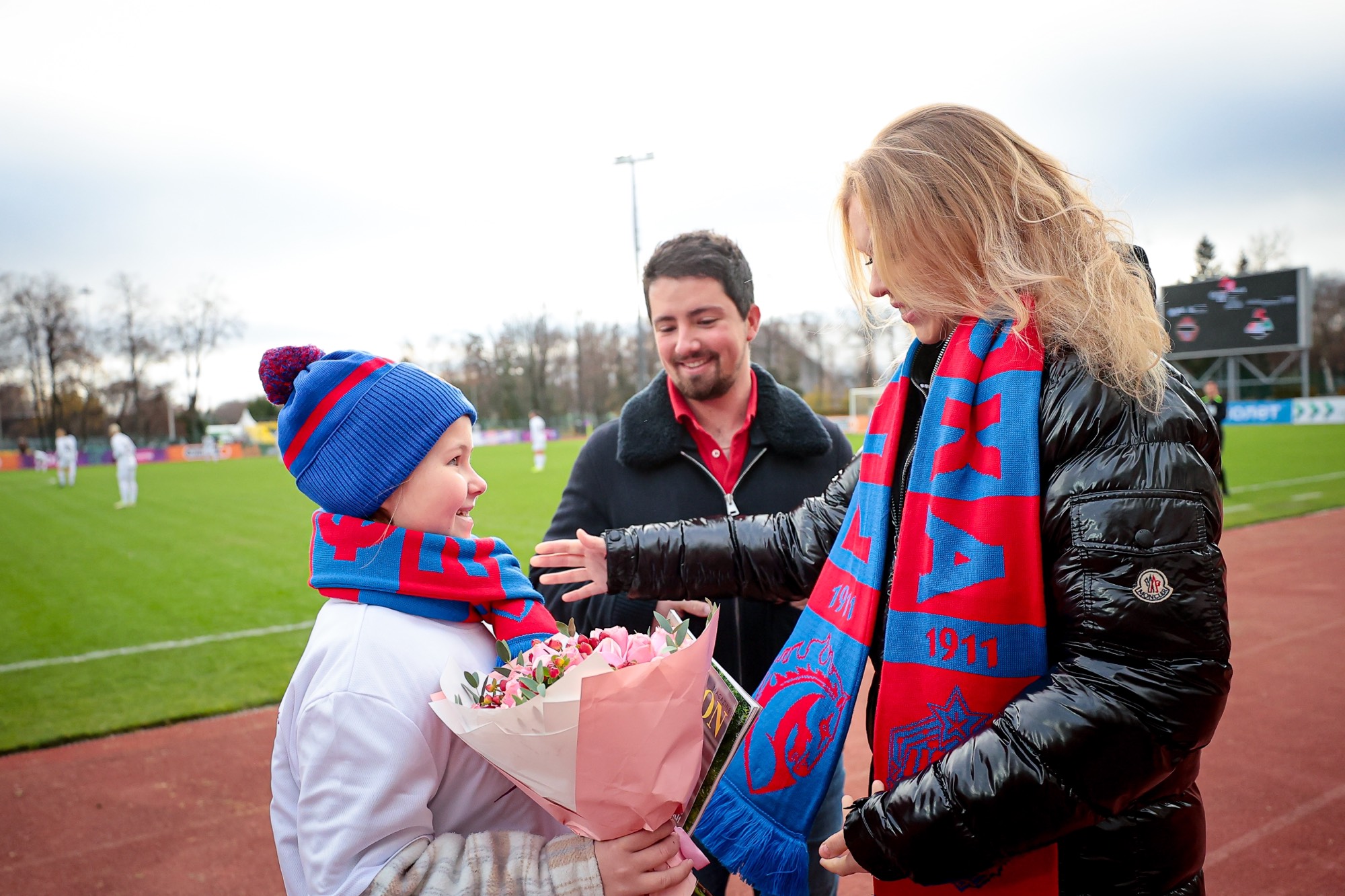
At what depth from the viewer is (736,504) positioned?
2951mm

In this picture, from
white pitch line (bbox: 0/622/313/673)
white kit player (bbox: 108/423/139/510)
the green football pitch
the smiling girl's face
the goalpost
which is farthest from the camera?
the goalpost

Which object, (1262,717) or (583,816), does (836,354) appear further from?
(583,816)

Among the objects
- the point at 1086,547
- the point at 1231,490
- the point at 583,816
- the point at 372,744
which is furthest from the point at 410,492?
the point at 1231,490

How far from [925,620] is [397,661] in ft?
3.36

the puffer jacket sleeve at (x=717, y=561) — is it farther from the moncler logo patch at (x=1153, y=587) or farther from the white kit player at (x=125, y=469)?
the white kit player at (x=125, y=469)

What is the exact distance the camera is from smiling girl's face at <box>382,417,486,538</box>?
182cm

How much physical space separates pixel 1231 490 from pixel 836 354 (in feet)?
153

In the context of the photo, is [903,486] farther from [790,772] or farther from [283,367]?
[283,367]

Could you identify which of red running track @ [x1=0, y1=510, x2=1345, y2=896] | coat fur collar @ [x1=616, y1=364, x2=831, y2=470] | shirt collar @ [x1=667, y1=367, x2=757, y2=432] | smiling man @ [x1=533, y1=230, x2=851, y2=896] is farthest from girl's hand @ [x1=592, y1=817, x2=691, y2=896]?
red running track @ [x1=0, y1=510, x2=1345, y2=896]

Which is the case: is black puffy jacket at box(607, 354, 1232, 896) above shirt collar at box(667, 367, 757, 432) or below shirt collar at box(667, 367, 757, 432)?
below

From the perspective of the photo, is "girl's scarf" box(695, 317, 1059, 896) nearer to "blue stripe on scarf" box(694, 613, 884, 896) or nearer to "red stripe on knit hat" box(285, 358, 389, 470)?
"blue stripe on scarf" box(694, 613, 884, 896)

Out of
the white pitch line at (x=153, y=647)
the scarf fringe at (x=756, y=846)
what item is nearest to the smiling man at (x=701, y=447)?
the scarf fringe at (x=756, y=846)

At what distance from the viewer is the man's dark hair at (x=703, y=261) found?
3008 millimetres

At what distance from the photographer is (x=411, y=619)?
5.68ft
